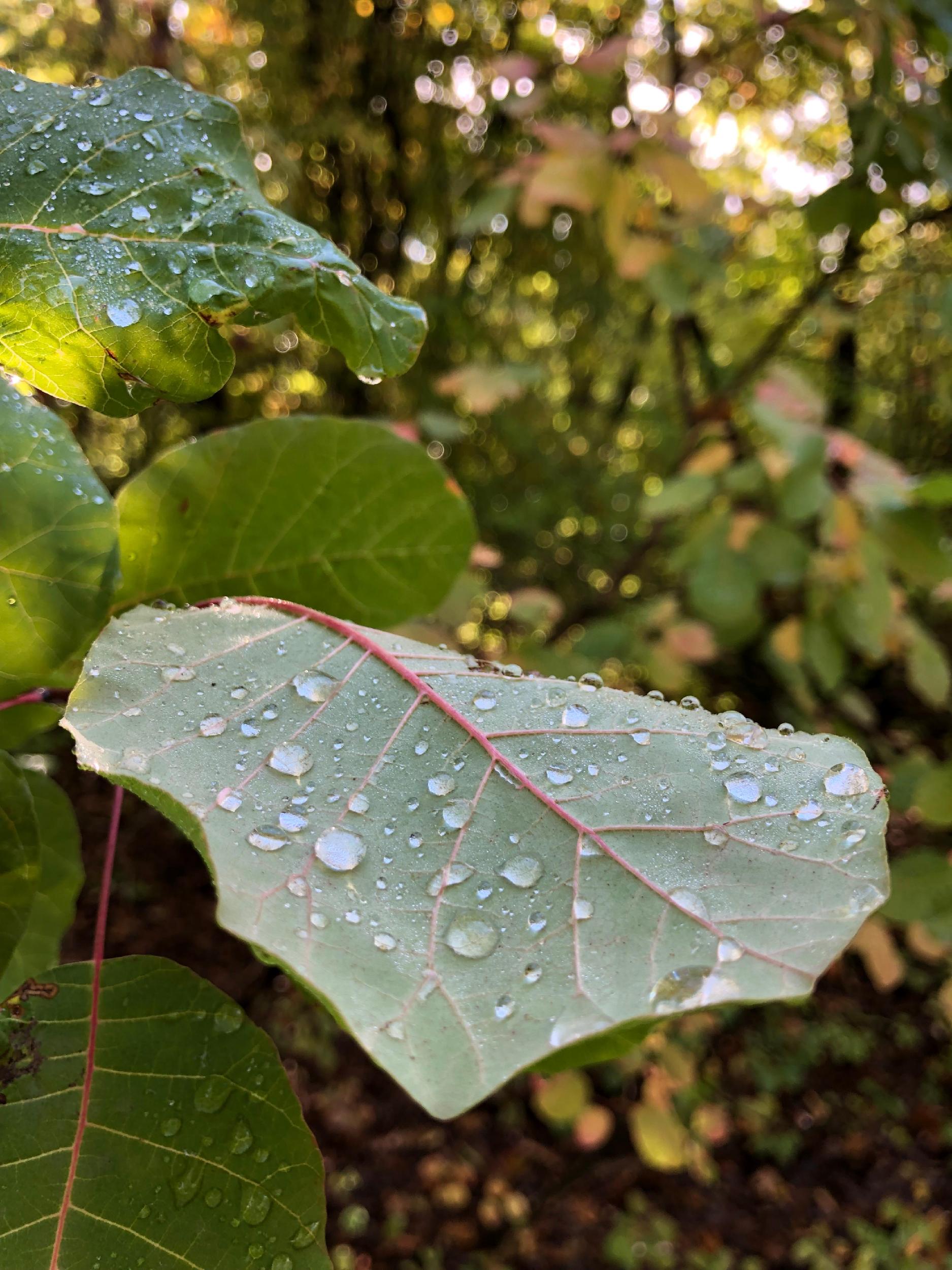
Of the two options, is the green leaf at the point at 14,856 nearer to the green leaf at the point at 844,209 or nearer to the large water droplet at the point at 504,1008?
the large water droplet at the point at 504,1008

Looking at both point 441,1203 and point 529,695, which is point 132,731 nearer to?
point 529,695

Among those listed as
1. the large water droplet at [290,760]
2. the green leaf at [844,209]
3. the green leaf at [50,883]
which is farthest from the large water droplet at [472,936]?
the green leaf at [844,209]

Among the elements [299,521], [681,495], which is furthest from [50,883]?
[681,495]

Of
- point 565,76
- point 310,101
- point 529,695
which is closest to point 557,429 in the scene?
point 565,76

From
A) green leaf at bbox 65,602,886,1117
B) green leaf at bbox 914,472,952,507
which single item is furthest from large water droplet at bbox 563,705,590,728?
green leaf at bbox 914,472,952,507

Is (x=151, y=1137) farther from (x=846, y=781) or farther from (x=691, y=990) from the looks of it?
(x=846, y=781)

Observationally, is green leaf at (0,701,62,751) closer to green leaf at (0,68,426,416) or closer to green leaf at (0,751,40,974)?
green leaf at (0,751,40,974)
